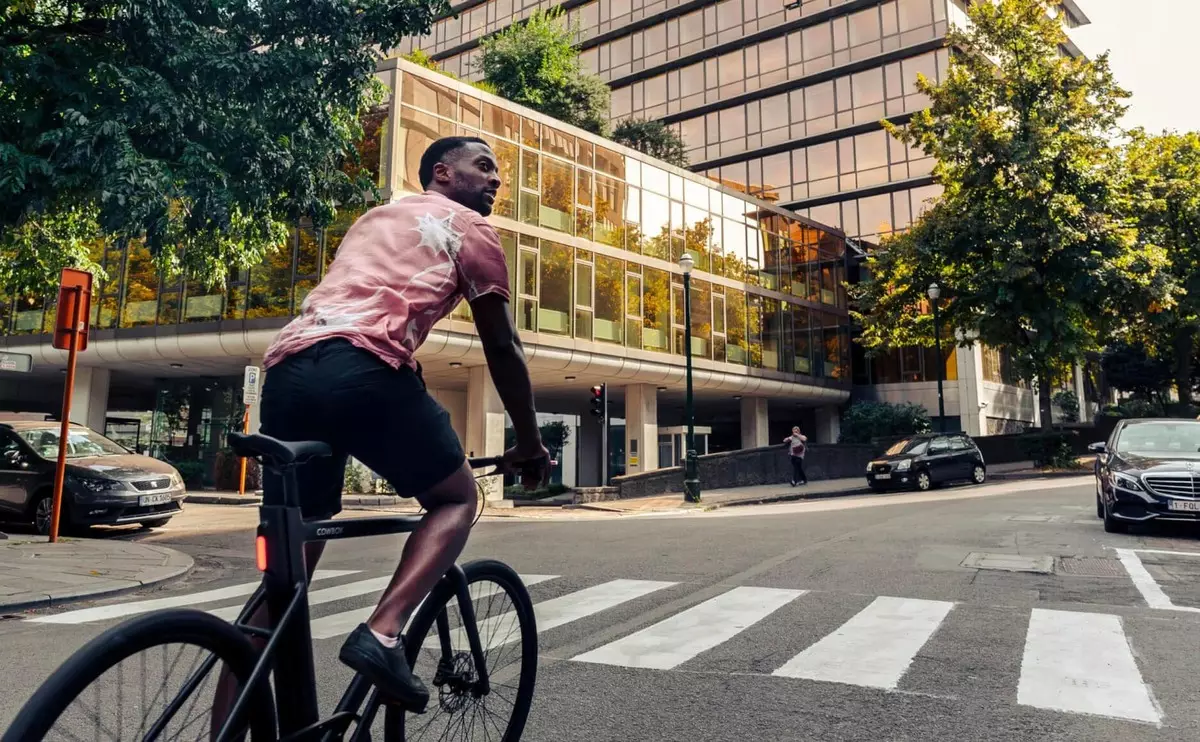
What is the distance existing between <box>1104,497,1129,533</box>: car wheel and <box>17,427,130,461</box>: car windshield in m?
14.5

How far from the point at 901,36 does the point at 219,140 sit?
136 feet

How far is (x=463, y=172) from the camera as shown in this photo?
2779mm

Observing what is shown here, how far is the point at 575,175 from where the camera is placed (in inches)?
1158

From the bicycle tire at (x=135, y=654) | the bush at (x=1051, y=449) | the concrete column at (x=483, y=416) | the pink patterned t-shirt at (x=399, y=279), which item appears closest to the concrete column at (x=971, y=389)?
the bush at (x=1051, y=449)

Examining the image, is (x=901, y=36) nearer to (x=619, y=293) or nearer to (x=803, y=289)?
(x=803, y=289)

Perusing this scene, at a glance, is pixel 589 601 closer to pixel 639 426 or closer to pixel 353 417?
pixel 353 417

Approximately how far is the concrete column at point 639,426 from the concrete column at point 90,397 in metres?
18.5

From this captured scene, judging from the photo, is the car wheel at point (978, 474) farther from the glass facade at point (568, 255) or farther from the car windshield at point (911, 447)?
the glass facade at point (568, 255)

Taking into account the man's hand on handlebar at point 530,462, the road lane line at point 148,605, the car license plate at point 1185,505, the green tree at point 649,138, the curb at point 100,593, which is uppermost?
the green tree at point 649,138

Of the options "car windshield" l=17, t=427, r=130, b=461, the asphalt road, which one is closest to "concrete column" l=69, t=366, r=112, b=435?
"car windshield" l=17, t=427, r=130, b=461

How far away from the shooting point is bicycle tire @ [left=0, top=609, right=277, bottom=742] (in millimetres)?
1604

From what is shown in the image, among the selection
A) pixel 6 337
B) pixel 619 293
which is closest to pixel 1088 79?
pixel 619 293

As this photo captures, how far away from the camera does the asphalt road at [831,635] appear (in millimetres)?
3688

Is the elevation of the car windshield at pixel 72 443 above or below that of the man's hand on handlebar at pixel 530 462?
above
